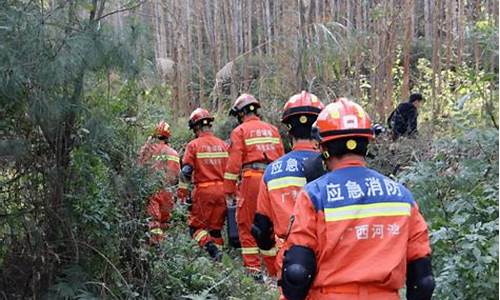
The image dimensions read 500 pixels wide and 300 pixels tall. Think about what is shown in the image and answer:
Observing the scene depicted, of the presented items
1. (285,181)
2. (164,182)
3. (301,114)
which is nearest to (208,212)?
(164,182)

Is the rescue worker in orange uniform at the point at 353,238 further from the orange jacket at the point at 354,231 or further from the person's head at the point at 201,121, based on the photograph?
the person's head at the point at 201,121

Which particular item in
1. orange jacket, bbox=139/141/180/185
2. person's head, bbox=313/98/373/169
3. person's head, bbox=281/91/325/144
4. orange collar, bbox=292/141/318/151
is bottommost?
orange jacket, bbox=139/141/180/185

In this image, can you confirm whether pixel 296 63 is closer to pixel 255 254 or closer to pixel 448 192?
pixel 255 254

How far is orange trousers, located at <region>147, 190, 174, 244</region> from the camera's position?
5754 millimetres

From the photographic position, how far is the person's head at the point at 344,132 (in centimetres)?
342

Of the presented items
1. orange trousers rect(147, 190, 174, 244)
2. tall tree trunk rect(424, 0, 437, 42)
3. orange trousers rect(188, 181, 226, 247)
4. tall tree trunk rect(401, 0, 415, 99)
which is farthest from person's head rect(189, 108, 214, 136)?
tall tree trunk rect(424, 0, 437, 42)

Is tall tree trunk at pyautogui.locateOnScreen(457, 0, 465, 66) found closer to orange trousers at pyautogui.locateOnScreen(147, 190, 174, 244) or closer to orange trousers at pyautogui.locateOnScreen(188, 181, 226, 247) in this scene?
orange trousers at pyautogui.locateOnScreen(188, 181, 226, 247)

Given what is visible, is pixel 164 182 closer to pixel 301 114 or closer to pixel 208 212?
pixel 301 114

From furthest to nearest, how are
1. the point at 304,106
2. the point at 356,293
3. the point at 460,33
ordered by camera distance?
the point at 460,33 → the point at 304,106 → the point at 356,293

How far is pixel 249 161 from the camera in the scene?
7.70 m

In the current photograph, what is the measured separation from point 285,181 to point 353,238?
1.87 m

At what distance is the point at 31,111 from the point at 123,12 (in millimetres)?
1087

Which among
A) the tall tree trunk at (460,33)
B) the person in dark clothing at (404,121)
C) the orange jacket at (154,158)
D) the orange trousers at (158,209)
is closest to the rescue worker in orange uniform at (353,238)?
the orange jacket at (154,158)

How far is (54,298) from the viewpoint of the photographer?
502 centimetres
